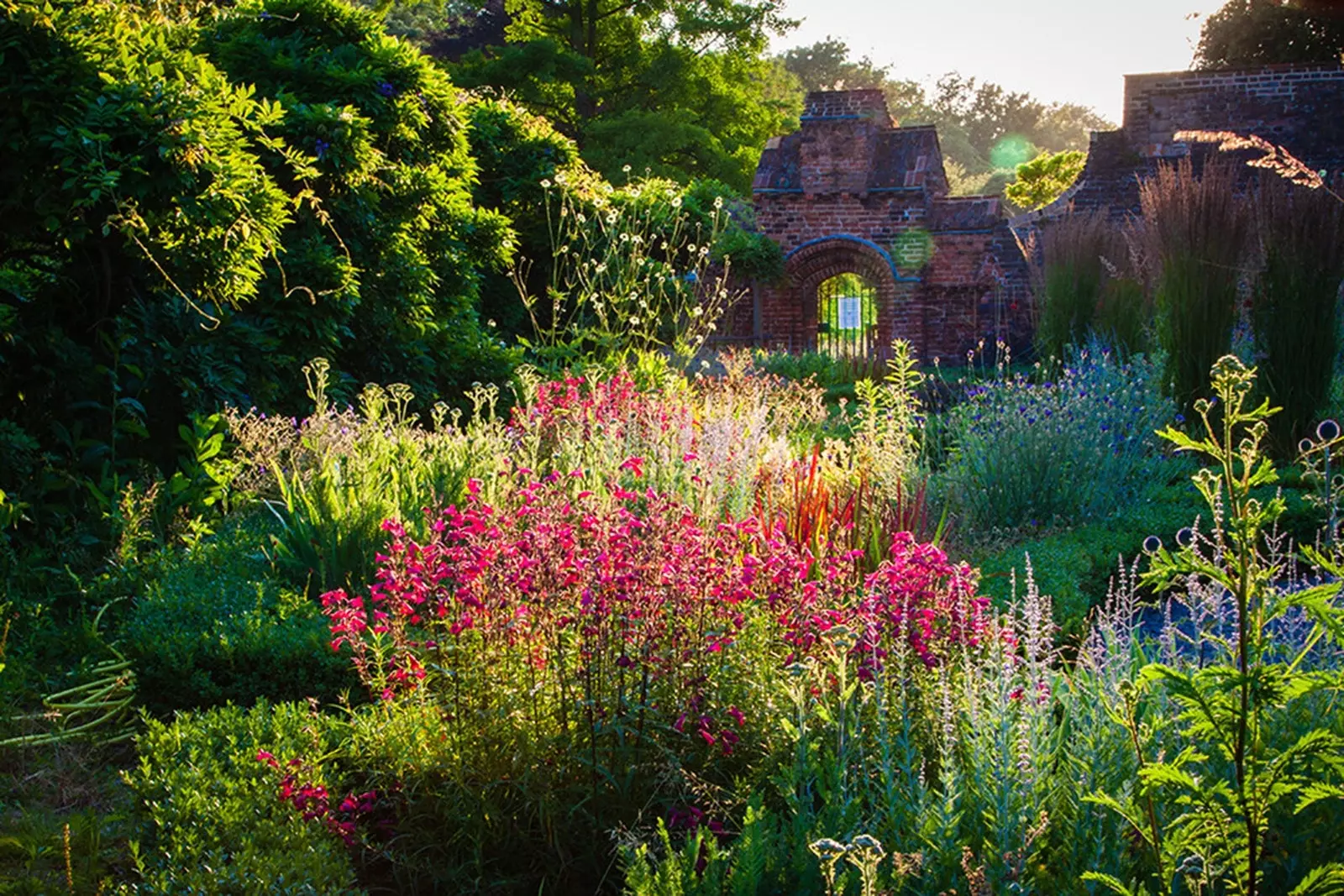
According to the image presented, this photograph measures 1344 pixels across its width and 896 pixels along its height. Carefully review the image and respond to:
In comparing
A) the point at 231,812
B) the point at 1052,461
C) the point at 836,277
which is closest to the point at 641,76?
the point at 836,277

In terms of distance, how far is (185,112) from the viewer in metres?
5.08

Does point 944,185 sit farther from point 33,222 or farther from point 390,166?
point 33,222

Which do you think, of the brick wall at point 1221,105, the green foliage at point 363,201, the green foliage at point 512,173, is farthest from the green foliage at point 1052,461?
the brick wall at point 1221,105

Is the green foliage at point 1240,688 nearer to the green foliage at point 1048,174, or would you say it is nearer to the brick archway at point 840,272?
the brick archway at point 840,272

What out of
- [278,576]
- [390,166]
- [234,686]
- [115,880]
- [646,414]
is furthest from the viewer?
[390,166]

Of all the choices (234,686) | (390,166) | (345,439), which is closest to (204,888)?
(234,686)

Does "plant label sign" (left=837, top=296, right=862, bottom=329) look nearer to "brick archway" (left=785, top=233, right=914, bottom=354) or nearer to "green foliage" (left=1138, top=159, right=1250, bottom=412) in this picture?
"brick archway" (left=785, top=233, right=914, bottom=354)

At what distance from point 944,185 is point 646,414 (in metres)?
16.3

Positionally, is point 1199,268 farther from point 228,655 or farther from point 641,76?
point 641,76

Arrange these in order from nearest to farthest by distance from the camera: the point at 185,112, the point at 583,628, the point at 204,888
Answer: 1. the point at 204,888
2. the point at 583,628
3. the point at 185,112

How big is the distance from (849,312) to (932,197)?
344cm

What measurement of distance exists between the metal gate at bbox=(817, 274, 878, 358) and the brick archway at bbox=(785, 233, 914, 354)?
0.27 meters

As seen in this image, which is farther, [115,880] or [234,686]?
[234,686]

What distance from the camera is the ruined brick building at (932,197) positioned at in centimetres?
1939
